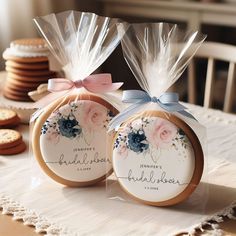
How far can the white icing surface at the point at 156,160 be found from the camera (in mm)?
798

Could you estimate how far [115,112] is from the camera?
0.90m

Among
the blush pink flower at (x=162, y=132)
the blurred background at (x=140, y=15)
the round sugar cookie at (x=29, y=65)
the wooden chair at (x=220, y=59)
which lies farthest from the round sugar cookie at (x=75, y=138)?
the blurred background at (x=140, y=15)

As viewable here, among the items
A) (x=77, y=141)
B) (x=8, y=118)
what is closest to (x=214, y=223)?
(x=77, y=141)

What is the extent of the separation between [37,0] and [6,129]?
1.29m

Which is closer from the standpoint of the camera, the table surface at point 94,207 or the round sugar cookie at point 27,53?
the table surface at point 94,207

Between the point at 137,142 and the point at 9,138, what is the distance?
384 mm

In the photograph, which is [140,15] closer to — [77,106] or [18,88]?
[18,88]

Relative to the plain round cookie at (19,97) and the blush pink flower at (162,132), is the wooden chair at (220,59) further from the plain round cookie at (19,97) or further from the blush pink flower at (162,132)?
the blush pink flower at (162,132)

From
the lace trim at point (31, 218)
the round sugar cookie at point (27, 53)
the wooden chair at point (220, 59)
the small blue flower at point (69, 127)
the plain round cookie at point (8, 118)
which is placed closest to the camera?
the lace trim at point (31, 218)

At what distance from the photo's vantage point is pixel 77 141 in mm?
881

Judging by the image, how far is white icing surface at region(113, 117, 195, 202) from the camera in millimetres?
798

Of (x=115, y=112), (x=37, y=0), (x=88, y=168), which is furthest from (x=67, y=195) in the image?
(x=37, y=0)

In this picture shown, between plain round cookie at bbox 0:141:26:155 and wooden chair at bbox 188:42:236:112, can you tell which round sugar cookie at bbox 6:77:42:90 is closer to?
plain round cookie at bbox 0:141:26:155

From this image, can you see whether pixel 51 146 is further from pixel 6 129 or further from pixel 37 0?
pixel 37 0
